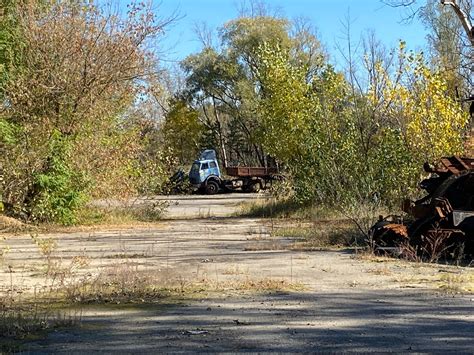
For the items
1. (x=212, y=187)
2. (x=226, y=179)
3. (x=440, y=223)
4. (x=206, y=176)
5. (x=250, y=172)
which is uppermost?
(x=250, y=172)

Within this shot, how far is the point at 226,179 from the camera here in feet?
199

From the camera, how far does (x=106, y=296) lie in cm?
1000

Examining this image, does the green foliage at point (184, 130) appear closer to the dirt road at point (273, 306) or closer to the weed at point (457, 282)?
the dirt road at point (273, 306)

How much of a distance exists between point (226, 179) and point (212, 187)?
7.09ft

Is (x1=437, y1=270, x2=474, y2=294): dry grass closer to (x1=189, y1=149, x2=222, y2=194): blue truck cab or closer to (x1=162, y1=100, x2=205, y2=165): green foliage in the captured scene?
(x1=189, y1=149, x2=222, y2=194): blue truck cab

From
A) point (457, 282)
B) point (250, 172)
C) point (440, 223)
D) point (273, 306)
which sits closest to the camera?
point (273, 306)

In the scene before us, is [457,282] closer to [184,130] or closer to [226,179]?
[226,179]

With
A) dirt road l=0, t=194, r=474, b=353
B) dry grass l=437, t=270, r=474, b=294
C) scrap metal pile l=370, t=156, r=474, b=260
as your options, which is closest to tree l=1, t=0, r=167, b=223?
dirt road l=0, t=194, r=474, b=353

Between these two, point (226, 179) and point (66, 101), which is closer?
point (66, 101)

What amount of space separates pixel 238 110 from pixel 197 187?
1237cm

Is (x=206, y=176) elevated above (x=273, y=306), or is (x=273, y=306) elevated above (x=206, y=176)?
(x=206, y=176)

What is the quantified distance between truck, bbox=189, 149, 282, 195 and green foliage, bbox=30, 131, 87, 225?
32083 mm

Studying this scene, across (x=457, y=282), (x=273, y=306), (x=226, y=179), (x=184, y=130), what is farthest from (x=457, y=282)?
(x=184, y=130)

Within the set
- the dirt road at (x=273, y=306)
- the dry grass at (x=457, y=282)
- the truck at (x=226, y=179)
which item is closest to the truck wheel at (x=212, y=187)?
the truck at (x=226, y=179)
